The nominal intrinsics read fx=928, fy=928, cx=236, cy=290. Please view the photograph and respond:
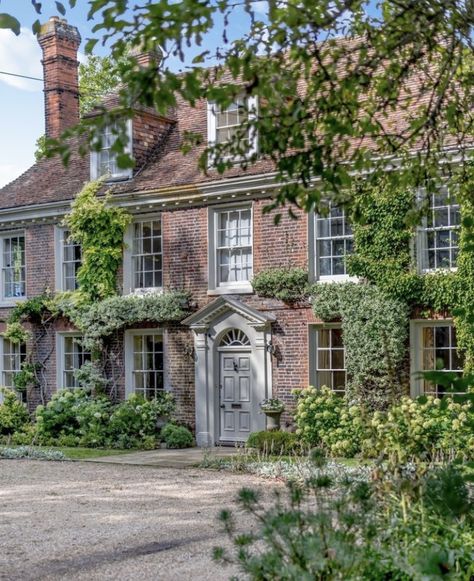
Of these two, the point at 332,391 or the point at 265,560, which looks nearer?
the point at 265,560

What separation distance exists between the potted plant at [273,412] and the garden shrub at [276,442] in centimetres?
71

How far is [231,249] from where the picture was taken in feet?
64.8

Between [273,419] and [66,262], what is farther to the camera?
[66,262]

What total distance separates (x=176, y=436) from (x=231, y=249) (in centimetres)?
410

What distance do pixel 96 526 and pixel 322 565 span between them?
645cm

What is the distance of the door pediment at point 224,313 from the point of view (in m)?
18.7

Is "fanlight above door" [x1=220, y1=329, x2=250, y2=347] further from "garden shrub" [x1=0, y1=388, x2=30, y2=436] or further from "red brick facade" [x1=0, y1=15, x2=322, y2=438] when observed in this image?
"garden shrub" [x1=0, y1=388, x2=30, y2=436]

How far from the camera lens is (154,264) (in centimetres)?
2119

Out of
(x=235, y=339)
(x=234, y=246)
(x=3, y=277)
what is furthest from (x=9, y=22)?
(x=3, y=277)

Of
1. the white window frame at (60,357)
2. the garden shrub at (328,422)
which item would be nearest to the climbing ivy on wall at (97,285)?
the white window frame at (60,357)

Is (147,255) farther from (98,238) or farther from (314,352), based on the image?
(314,352)

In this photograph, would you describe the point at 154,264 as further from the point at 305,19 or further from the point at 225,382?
the point at 305,19

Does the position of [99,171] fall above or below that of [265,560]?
above

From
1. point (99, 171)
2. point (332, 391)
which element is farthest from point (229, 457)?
point (99, 171)
